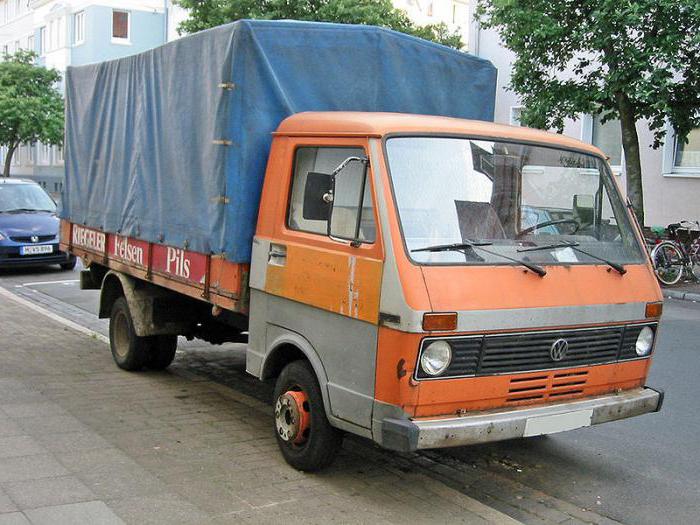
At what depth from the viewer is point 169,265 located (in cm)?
656

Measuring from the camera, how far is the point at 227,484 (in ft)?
15.9

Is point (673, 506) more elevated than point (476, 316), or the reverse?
point (476, 316)

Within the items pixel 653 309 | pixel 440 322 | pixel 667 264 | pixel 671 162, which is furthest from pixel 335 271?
pixel 671 162

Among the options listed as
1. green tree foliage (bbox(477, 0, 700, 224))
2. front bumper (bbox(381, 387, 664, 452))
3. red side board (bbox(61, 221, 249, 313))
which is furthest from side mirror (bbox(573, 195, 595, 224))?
green tree foliage (bbox(477, 0, 700, 224))

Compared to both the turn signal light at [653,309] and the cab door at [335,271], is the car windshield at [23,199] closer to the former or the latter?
the cab door at [335,271]

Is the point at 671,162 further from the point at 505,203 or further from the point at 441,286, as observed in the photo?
the point at 441,286

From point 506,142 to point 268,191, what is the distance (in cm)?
155

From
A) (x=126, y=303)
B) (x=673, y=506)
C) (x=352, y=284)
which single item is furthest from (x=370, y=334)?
(x=126, y=303)

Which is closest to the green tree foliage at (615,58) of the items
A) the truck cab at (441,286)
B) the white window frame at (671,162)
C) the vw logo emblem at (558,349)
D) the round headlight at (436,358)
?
the white window frame at (671,162)

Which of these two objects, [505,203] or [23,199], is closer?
[505,203]

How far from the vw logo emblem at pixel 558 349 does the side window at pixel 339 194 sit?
1.18 metres

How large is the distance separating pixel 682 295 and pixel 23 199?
483 inches

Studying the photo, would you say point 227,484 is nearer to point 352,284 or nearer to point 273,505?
point 273,505

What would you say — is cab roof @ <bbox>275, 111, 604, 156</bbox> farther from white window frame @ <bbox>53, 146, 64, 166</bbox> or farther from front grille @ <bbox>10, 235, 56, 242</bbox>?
white window frame @ <bbox>53, 146, 64, 166</bbox>
